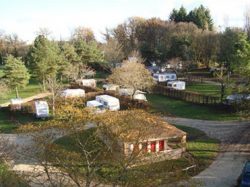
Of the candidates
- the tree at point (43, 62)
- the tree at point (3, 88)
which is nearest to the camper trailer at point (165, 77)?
the tree at point (43, 62)

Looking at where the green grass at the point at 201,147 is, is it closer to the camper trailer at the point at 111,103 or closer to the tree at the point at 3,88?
the camper trailer at the point at 111,103

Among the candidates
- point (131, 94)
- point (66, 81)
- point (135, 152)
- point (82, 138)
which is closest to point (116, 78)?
point (131, 94)

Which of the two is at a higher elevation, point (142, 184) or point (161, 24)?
point (161, 24)

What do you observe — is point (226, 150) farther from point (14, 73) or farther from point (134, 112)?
point (14, 73)

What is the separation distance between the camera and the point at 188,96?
36.8 metres

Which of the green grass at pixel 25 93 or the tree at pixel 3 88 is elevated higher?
the tree at pixel 3 88

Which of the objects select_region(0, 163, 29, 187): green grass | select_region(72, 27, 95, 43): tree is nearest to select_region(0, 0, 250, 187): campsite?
select_region(0, 163, 29, 187): green grass

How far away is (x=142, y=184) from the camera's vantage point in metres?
13.2

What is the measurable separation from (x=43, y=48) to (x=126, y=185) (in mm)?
33808

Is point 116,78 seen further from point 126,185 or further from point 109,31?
point 109,31

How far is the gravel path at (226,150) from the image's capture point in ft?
62.4

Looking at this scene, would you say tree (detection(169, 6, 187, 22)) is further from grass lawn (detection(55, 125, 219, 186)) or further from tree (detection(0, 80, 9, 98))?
grass lawn (detection(55, 125, 219, 186))

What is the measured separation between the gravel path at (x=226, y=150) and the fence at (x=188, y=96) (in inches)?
208

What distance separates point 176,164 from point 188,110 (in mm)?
12959
